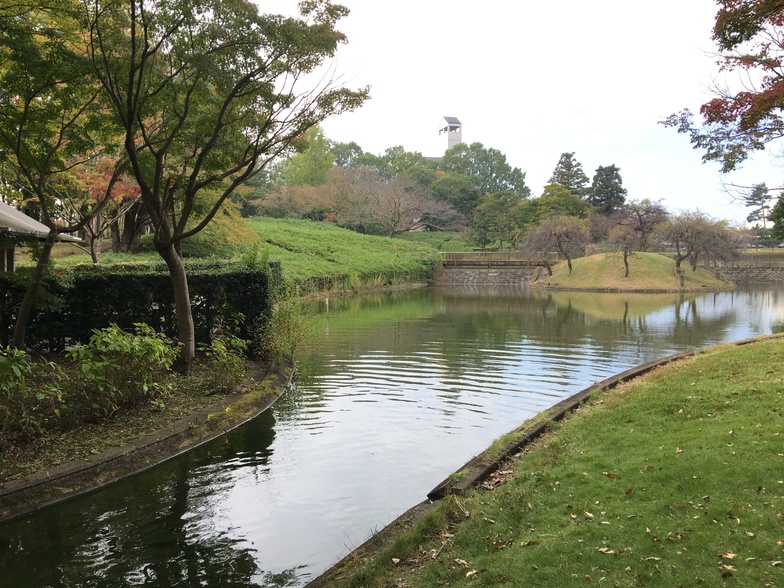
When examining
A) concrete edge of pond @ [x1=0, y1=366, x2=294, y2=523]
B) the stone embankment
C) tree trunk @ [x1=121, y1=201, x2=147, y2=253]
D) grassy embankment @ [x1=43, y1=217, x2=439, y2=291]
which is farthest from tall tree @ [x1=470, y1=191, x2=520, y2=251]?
concrete edge of pond @ [x1=0, y1=366, x2=294, y2=523]

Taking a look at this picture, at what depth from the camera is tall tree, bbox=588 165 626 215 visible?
5428cm

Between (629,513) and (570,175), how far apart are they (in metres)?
57.9

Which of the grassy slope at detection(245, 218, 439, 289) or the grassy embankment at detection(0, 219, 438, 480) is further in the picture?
the grassy slope at detection(245, 218, 439, 289)

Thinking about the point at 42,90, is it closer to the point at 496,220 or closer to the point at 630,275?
the point at 630,275

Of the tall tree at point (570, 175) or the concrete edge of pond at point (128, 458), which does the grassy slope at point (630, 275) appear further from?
the concrete edge of pond at point (128, 458)

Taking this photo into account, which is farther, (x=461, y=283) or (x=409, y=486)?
(x=461, y=283)

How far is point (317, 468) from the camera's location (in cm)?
608

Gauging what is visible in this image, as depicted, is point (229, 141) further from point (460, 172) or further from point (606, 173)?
point (460, 172)

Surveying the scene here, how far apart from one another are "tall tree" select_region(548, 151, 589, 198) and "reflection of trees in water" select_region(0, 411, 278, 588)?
5609 centimetres

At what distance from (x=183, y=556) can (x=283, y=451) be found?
95.9 inches

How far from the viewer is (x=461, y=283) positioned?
44.1 metres

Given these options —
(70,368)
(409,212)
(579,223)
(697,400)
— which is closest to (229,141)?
(70,368)

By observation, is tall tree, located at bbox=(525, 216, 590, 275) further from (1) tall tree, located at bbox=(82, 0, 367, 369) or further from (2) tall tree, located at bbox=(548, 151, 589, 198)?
(1) tall tree, located at bbox=(82, 0, 367, 369)

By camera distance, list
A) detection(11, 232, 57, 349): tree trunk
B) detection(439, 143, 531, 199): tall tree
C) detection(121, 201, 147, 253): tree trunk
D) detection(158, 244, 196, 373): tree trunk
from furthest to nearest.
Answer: detection(439, 143, 531, 199): tall tree, detection(121, 201, 147, 253): tree trunk, detection(158, 244, 196, 373): tree trunk, detection(11, 232, 57, 349): tree trunk
